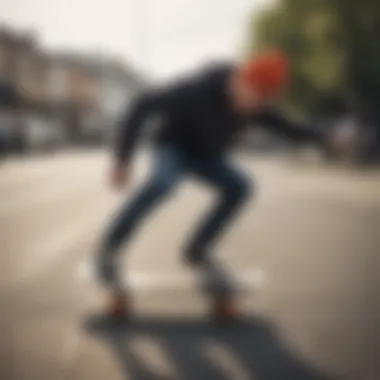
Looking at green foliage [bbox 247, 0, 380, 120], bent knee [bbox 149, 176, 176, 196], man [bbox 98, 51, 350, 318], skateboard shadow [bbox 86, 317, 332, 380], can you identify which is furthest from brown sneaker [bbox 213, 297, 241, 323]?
green foliage [bbox 247, 0, 380, 120]

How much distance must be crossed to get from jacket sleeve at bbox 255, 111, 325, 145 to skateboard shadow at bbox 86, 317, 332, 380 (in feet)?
1.18

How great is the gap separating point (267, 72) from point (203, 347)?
51 cm

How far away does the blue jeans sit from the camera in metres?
1.72

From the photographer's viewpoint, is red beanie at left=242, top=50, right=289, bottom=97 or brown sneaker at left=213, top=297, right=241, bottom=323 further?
brown sneaker at left=213, top=297, right=241, bottom=323

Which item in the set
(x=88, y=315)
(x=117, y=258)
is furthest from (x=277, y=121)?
(x=88, y=315)

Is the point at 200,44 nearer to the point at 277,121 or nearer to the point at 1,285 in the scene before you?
the point at 277,121

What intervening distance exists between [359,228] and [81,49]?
574 millimetres

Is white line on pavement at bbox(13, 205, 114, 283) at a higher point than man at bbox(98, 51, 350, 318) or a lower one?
lower

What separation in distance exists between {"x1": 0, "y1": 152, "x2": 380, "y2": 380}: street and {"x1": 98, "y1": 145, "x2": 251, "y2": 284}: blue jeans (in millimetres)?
20

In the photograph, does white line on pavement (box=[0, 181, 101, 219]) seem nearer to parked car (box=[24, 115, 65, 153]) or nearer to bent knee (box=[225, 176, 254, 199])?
parked car (box=[24, 115, 65, 153])

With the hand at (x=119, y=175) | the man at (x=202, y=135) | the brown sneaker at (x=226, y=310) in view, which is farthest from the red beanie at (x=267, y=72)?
the brown sneaker at (x=226, y=310)

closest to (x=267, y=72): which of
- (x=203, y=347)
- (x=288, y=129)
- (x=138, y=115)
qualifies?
(x=288, y=129)

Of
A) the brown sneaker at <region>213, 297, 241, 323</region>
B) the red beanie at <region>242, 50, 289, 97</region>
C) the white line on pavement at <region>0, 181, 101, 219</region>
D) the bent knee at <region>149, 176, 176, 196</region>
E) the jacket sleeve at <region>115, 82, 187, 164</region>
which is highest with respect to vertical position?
the red beanie at <region>242, 50, 289, 97</region>

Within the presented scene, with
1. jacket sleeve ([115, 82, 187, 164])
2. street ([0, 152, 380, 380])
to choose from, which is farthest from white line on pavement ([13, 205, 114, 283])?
jacket sleeve ([115, 82, 187, 164])
